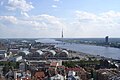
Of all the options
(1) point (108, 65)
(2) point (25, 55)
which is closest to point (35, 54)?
(2) point (25, 55)

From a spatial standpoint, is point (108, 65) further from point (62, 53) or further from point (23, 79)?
point (62, 53)

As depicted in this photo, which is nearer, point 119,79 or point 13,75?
point 119,79

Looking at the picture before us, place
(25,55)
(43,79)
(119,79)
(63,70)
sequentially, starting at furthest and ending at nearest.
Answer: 1. (25,55)
2. (63,70)
3. (43,79)
4. (119,79)

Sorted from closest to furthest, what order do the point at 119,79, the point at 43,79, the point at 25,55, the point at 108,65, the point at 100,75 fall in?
the point at 119,79, the point at 43,79, the point at 100,75, the point at 108,65, the point at 25,55

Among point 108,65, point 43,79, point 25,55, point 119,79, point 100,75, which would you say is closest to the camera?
point 119,79

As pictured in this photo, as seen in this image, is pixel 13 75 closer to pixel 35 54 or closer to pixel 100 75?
pixel 100 75

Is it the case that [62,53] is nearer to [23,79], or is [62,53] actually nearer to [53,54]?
[53,54]

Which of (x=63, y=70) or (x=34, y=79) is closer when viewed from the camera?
(x=34, y=79)

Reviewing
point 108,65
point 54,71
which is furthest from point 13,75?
point 108,65

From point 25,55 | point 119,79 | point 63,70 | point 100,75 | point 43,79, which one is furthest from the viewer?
point 25,55
